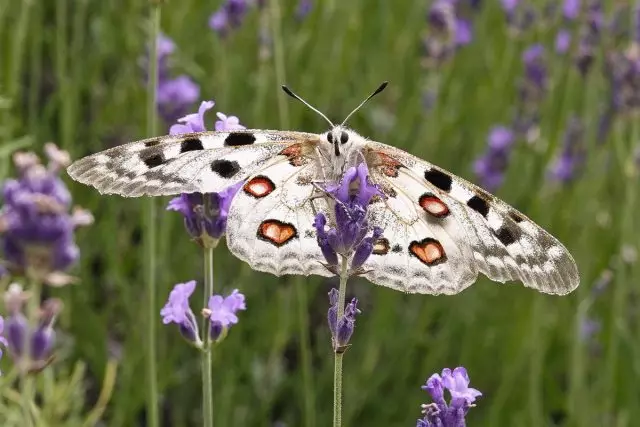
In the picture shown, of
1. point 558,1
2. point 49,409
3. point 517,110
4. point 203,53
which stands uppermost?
point 558,1

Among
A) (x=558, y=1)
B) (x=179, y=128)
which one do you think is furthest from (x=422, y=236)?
(x=558, y=1)

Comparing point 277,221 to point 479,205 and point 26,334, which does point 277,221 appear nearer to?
point 479,205

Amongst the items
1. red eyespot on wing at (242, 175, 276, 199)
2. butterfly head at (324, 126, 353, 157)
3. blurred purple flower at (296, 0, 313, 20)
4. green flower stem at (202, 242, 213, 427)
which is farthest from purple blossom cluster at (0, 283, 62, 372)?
blurred purple flower at (296, 0, 313, 20)

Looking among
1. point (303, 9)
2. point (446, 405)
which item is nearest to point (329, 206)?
point (446, 405)

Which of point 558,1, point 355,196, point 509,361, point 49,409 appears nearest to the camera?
point 355,196

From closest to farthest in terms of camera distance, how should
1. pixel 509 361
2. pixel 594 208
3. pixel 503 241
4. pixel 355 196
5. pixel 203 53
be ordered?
pixel 355 196, pixel 503 241, pixel 509 361, pixel 594 208, pixel 203 53

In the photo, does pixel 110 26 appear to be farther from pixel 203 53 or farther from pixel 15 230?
pixel 15 230
